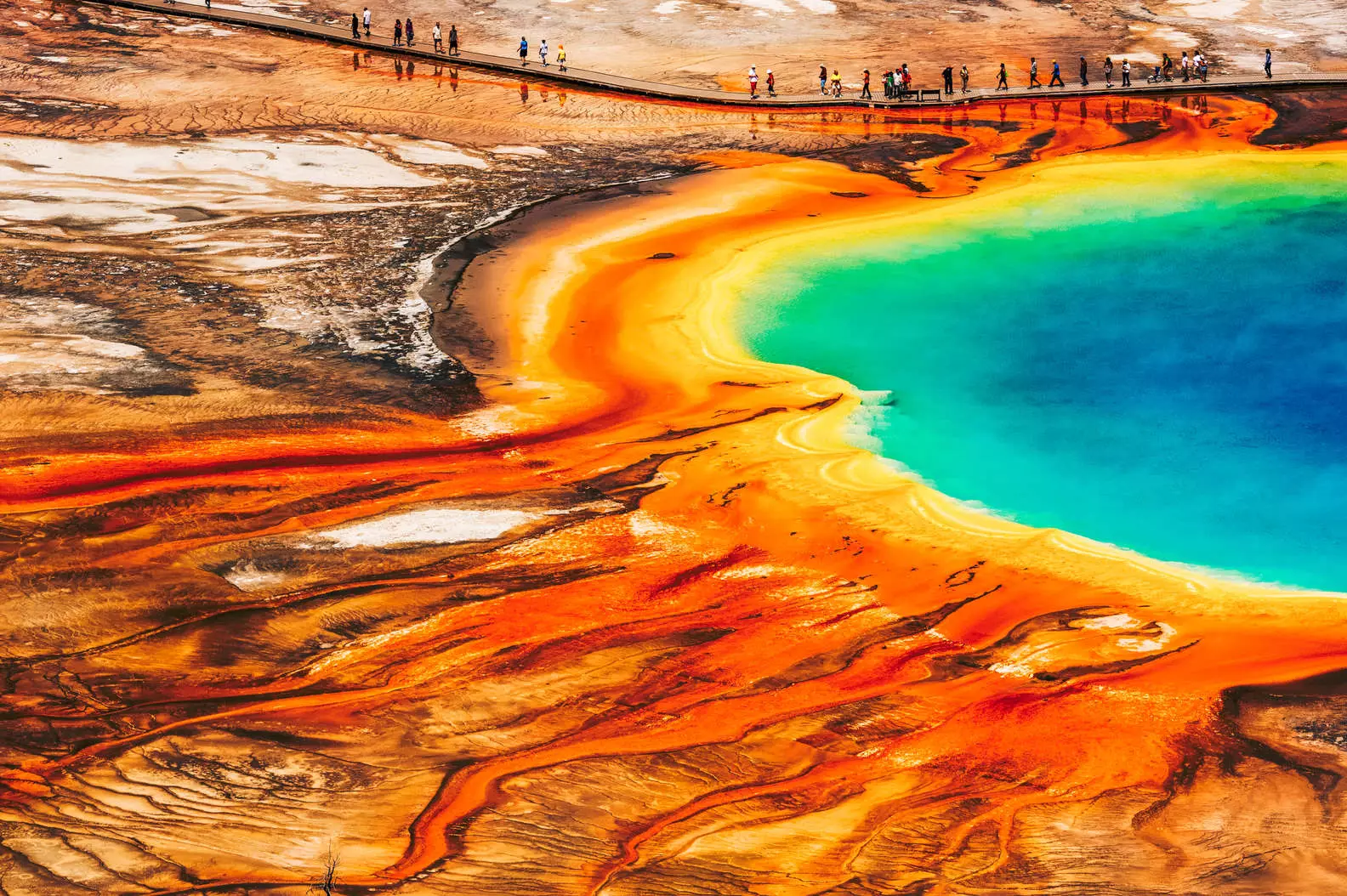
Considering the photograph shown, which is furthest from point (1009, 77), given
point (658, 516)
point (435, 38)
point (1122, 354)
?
point (658, 516)

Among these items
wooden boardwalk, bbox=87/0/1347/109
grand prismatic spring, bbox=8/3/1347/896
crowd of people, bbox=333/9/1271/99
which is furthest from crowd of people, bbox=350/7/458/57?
grand prismatic spring, bbox=8/3/1347/896

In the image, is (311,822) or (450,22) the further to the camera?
(450,22)

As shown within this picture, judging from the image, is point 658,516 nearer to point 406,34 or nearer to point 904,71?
point 904,71

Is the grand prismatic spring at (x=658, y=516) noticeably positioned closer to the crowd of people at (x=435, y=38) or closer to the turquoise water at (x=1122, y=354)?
the turquoise water at (x=1122, y=354)

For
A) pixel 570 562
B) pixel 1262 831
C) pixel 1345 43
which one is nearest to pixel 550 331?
pixel 570 562

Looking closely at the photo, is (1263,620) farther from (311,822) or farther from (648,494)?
(311,822)

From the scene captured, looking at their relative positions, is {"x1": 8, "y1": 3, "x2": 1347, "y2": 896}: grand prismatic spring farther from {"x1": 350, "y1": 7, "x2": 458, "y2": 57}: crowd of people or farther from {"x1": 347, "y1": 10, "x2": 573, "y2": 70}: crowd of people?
{"x1": 350, "y1": 7, "x2": 458, "y2": 57}: crowd of people
